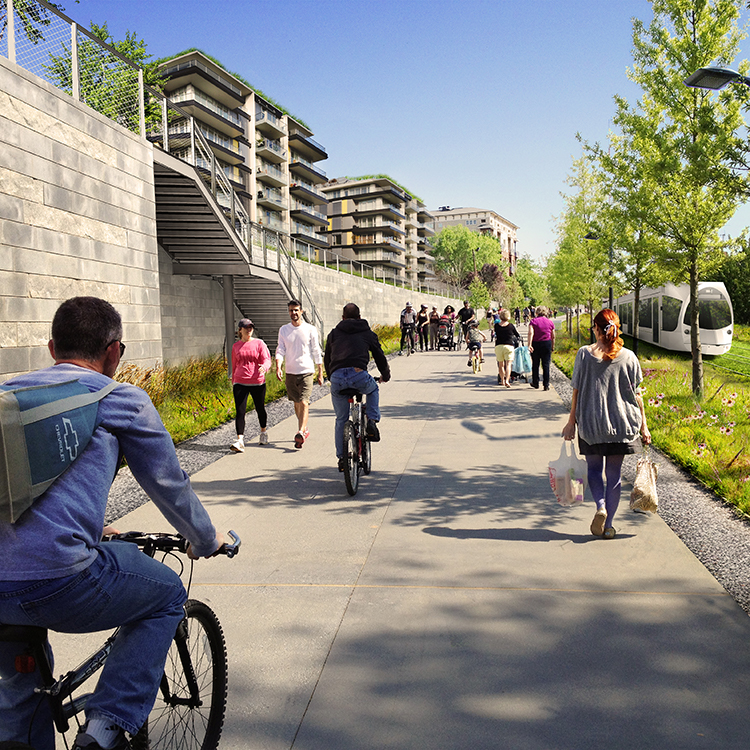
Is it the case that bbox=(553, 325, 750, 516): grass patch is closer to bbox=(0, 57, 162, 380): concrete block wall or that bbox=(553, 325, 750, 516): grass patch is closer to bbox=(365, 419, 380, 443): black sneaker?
bbox=(365, 419, 380, 443): black sneaker

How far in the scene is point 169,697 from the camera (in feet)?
8.05

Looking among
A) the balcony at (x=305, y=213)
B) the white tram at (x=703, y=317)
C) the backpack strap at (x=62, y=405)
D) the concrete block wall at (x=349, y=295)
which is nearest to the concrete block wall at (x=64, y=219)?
the backpack strap at (x=62, y=405)

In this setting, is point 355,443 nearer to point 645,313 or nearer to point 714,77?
point 714,77

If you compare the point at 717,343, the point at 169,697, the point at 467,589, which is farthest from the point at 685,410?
the point at 717,343

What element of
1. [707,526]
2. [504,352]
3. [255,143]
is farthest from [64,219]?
[255,143]

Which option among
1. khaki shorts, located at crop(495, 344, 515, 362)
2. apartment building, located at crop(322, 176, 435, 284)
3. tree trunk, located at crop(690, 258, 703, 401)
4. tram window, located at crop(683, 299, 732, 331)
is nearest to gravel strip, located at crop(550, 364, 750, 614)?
tree trunk, located at crop(690, 258, 703, 401)

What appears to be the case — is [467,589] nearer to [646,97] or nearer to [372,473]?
[372,473]

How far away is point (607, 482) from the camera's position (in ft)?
17.4

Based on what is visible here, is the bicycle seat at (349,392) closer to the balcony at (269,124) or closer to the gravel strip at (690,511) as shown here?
the gravel strip at (690,511)

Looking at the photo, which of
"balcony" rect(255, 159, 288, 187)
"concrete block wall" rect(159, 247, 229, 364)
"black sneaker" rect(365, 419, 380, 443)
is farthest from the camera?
"balcony" rect(255, 159, 288, 187)

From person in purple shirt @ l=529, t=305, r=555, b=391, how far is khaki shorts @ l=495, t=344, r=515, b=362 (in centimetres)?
60

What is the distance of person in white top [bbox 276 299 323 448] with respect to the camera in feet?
28.9

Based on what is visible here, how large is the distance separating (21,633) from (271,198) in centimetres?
6776

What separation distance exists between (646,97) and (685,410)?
7704 mm
